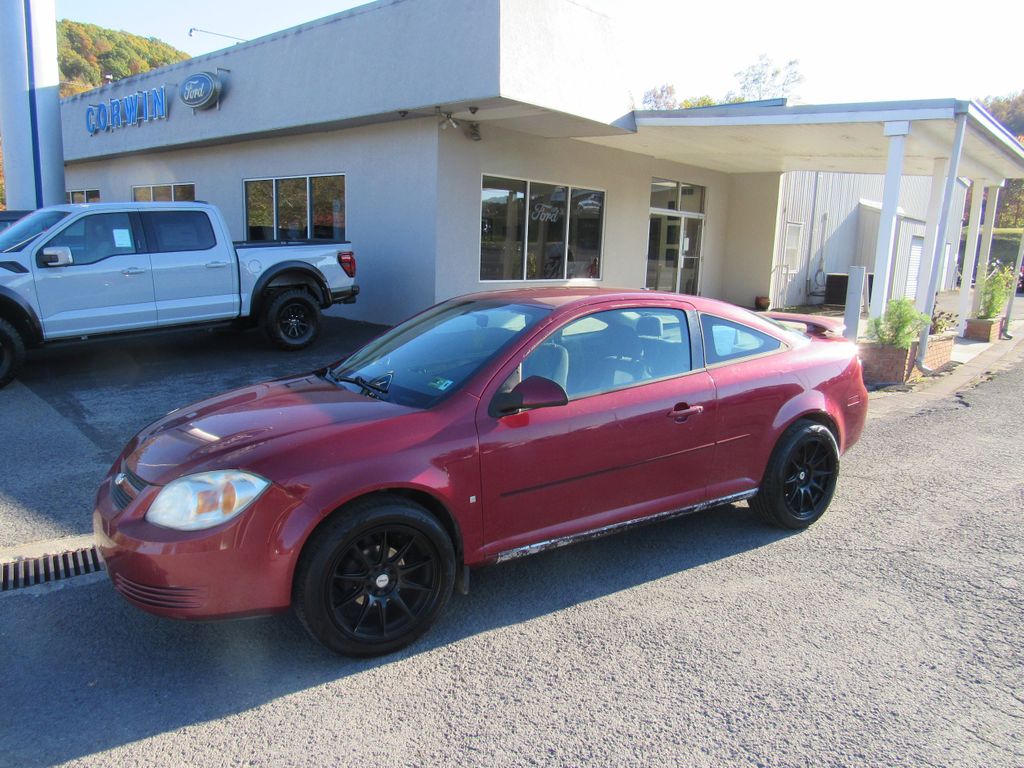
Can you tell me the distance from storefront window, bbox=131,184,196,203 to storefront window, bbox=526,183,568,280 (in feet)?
27.5

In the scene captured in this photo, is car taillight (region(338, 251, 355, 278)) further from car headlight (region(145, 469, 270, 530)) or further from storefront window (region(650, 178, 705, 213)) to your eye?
car headlight (region(145, 469, 270, 530))

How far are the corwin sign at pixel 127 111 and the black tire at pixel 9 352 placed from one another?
983 cm

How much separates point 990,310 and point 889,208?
734 cm

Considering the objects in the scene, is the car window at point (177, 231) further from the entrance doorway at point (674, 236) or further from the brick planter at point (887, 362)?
the entrance doorway at point (674, 236)

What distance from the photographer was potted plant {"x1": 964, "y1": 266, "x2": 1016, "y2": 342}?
1494cm

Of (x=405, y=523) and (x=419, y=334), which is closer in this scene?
(x=405, y=523)

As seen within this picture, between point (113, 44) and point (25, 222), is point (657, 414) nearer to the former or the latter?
point (25, 222)

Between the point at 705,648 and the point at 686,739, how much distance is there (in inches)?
26.5

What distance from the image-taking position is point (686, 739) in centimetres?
275

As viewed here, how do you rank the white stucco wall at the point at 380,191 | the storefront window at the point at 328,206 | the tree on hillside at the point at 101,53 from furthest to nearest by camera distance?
the tree on hillside at the point at 101,53, the storefront window at the point at 328,206, the white stucco wall at the point at 380,191

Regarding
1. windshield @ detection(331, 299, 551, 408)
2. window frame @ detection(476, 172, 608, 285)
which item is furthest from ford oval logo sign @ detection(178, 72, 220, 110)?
windshield @ detection(331, 299, 551, 408)

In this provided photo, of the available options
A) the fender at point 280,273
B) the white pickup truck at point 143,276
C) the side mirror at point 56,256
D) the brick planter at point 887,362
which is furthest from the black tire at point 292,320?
the brick planter at point 887,362

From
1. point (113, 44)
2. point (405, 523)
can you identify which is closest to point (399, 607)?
point (405, 523)

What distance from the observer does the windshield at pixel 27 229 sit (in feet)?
26.6
